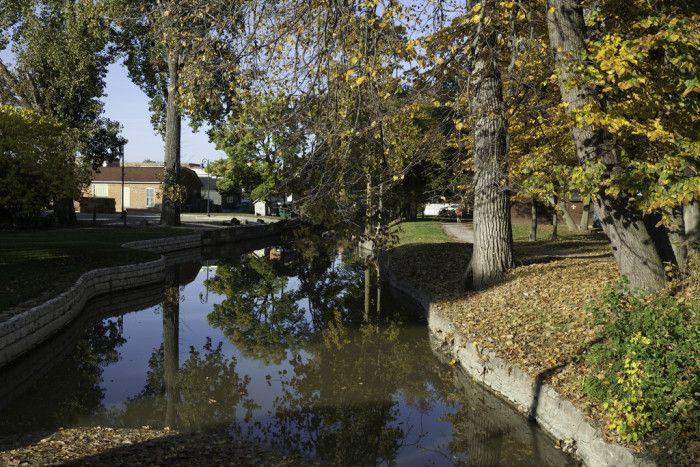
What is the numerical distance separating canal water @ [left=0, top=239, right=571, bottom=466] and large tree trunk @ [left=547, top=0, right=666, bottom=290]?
301 centimetres

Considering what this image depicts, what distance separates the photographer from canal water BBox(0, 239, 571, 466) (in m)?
8.55

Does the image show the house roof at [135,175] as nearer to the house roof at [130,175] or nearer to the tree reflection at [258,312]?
the house roof at [130,175]

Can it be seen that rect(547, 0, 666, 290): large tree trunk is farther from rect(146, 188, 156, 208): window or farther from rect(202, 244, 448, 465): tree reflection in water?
rect(146, 188, 156, 208): window

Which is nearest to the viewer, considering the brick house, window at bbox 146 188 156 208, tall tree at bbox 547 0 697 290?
tall tree at bbox 547 0 697 290

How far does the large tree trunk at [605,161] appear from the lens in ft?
31.0

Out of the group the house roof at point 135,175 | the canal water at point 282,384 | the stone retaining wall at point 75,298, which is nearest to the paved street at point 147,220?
the stone retaining wall at point 75,298

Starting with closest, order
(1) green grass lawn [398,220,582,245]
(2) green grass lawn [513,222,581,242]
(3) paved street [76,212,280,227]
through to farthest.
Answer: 1. (1) green grass lawn [398,220,582,245]
2. (2) green grass lawn [513,222,581,242]
3. (3) paved street [76,212,280,227]

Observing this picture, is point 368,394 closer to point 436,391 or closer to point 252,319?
point 436,391

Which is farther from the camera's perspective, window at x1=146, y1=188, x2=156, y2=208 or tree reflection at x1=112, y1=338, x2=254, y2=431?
window at x1=146, y1=188, x2=156, y2=208

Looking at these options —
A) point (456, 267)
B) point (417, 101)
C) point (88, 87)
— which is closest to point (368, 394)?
point (417, 101)

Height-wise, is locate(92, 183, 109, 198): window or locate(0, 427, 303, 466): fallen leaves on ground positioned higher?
locate(92, 183, 109, 198): window

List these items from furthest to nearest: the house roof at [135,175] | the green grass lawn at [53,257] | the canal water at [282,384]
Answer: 1. the house roof at [135,175]
2. the green grass lawn at [53,257]
3. the canal water at [282,384]

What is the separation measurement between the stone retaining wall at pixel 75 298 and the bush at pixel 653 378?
5.79 metres

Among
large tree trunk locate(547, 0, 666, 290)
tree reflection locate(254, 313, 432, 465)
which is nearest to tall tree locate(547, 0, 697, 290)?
large tree trunk locate(547, 0, 666, 290)
